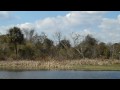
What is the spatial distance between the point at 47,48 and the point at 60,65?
7.43ft

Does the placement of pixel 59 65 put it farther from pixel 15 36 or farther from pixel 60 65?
pixel 15 36

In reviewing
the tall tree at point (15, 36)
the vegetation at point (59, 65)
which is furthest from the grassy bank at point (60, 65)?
the tall tree at point (15, 36)

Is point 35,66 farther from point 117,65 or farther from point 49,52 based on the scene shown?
point 117,65

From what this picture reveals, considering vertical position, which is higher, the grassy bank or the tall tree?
the tall tree

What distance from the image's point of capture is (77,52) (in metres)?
13.0

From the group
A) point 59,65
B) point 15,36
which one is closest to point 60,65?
point 59,65

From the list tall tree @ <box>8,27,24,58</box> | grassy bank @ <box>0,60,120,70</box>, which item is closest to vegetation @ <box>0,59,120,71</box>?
grassy bank @ <box>0,60,120,70</box>

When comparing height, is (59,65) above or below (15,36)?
below

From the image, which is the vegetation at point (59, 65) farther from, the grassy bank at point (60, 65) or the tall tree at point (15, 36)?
the tall tree at point (15, 36)

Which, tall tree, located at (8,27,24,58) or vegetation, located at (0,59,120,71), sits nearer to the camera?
vegetation, located at (0,59,120,71)

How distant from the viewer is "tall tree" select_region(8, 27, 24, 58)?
11789 millimetres

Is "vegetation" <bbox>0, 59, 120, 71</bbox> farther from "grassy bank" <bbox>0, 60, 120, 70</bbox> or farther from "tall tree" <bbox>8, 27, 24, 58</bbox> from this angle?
"tall tree" <bbox>8, 27, 24, 58</bbox>

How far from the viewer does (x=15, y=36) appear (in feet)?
39.3

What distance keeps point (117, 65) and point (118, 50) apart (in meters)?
1.85
